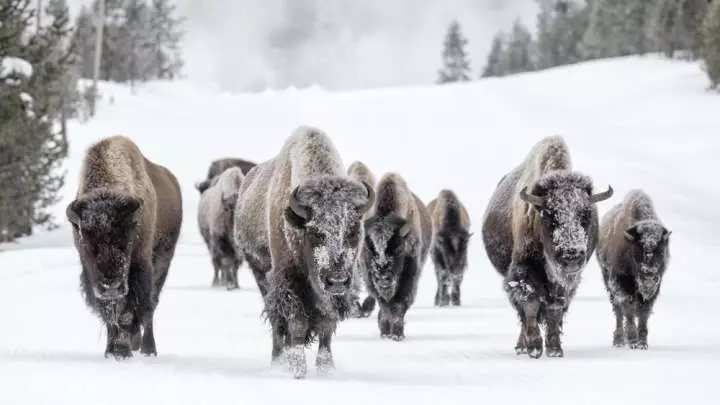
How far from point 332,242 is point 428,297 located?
38.6ft

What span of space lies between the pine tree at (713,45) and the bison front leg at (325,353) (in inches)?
1765

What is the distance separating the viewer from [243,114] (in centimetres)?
5572

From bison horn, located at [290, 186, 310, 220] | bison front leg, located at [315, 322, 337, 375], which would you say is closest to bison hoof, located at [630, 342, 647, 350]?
bison front leg, located at [315, 322, 337, 375]

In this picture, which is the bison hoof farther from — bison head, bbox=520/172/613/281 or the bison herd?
bison head, bbox=520/172/613/281

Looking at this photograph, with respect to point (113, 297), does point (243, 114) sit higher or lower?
higher

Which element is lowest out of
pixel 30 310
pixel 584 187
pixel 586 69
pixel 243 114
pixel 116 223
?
pixel 30 310

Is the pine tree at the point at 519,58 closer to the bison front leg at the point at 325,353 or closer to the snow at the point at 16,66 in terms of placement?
the snow at the point at 16,66

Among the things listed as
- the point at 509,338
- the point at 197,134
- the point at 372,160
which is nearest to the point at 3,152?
the point at 509,338

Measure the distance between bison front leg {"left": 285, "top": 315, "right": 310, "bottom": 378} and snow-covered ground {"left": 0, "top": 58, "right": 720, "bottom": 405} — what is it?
15 cm

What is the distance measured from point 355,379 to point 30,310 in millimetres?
6884

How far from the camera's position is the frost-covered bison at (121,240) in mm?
8148

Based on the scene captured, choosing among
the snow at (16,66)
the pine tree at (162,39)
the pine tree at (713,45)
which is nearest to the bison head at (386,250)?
the snow at (16,66)

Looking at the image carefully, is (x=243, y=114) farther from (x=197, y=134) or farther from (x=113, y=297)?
(x=113, y=297)

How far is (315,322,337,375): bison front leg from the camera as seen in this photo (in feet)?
25.3
